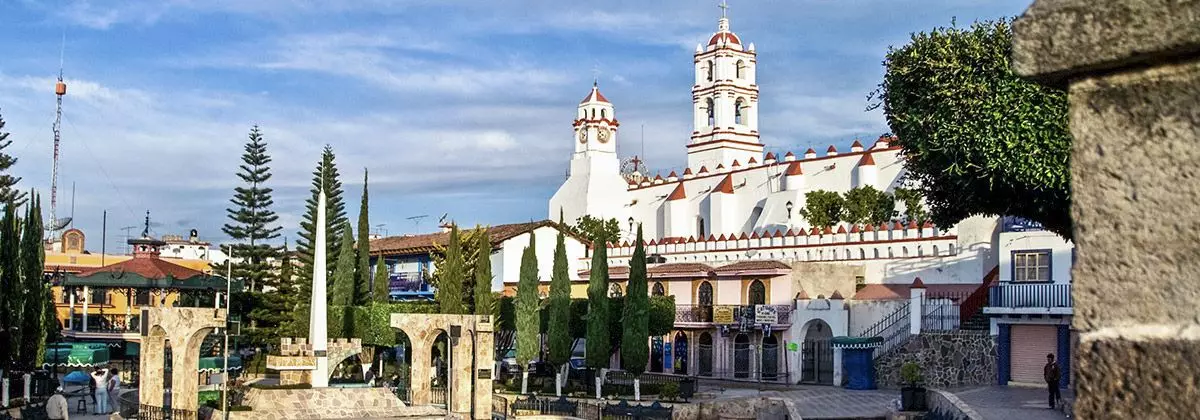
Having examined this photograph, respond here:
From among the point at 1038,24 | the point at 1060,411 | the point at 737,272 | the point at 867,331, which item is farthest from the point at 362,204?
the point at 1038,24

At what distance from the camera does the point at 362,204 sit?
145 feet

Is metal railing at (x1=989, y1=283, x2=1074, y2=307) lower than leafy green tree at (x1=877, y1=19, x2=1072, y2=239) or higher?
lower

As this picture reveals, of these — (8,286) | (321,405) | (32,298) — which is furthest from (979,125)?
(32,298)

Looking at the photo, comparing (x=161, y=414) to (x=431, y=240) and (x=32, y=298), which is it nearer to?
(x=32, y=298)

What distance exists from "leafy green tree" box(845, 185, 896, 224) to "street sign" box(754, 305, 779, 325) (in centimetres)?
1230

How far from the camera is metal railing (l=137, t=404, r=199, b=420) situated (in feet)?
76.7

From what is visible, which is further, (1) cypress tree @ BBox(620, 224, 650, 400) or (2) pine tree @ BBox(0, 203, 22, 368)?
(1) cypress tree @ BBox(620, 224, 650, 400)

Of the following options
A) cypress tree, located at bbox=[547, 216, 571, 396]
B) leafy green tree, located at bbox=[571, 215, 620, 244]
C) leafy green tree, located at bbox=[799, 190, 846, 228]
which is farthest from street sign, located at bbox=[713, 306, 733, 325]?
leafy green tree, located at bbox=[571, 215, 620, 244]

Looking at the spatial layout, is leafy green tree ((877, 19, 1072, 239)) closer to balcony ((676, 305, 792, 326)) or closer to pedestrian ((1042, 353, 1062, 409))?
pedestrian ((1042, 353, 1062, 409))

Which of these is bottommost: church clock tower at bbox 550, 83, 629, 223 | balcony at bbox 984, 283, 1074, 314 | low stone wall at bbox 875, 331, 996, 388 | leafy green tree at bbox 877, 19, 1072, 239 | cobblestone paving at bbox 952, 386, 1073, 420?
cobblestone paving at bbox 952, 386, 1073, 420

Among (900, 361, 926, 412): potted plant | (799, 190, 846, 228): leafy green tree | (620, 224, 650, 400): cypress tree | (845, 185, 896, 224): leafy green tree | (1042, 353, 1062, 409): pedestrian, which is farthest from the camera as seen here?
(799, 190, 846, 228): leafy green tree

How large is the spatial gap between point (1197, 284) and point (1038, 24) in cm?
49

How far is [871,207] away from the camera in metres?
49.6

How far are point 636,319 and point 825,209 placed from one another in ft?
63.5
